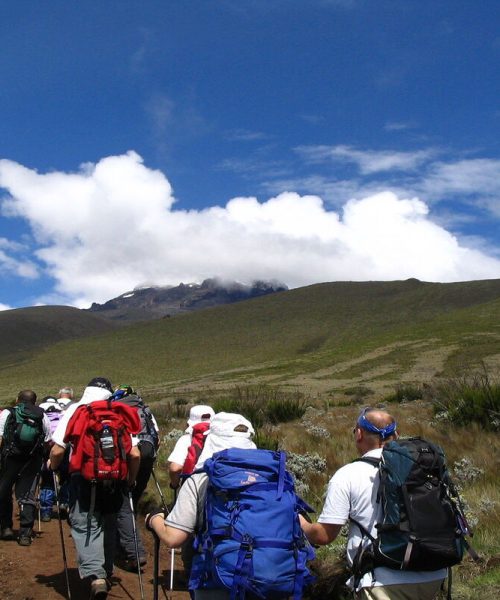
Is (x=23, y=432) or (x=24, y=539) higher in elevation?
(x=23, y=432)

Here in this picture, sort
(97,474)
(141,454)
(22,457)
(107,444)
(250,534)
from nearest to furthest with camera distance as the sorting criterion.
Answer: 1. (250,534)
2. (97,474)
3. (107,444)
4. (141,454)
5. (22,457)

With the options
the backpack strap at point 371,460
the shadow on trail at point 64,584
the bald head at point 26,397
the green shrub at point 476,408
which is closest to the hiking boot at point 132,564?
the shadow on trail at point 64,584

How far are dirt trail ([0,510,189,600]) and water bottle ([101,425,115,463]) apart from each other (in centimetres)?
127

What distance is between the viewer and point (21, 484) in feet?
26.4

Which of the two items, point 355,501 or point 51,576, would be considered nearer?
point 355,501

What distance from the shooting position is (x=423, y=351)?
62.7 m

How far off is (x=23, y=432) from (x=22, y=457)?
433 millimetres

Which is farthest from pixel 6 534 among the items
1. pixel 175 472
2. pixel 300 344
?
pixel 300 344

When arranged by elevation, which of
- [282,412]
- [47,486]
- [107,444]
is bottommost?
[282,412]

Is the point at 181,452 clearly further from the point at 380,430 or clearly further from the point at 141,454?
the point at 380,430

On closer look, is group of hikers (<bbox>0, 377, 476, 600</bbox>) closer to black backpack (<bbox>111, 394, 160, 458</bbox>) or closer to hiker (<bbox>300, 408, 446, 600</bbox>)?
hiker (<bbox>300, 408, 446, 600</bbox>)

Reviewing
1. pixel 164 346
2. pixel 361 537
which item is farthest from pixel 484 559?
pixel 164 346

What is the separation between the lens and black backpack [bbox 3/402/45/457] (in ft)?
25.6

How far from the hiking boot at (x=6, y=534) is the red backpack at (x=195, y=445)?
3.54 metres
